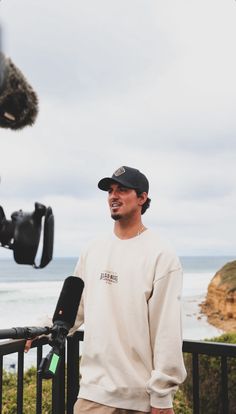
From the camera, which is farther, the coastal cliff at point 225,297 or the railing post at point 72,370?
the coastal cliff at point 225,297

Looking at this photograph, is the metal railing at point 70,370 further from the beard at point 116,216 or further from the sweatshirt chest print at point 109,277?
the beard at point 116,216

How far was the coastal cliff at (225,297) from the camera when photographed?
57.7 feet

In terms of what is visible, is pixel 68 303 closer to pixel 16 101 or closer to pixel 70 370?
pixel 70 370

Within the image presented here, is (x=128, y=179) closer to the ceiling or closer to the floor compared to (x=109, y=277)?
closer to the ceiling

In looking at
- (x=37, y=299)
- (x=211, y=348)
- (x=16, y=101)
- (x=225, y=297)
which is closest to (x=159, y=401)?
(x=211, y=348)

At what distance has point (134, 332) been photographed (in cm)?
180

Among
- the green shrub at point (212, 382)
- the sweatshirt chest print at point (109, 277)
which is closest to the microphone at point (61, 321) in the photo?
the sweatshirt chest print at point (109, 277)

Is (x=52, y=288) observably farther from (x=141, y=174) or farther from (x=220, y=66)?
(x=141, y=174)

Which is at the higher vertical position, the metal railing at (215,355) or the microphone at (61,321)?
the microphone at (61,321)

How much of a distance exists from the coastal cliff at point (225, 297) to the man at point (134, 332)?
637 inches

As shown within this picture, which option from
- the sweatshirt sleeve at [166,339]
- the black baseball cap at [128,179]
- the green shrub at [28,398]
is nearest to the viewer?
the sweatshirt sleeve at [166,339]

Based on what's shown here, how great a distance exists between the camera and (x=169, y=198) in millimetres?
54562

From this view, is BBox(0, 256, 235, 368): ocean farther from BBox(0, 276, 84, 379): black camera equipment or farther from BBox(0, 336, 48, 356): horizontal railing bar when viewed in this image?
BBox(0, 276, 84, 379): black camera equipment

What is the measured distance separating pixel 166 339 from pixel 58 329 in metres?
0.42
